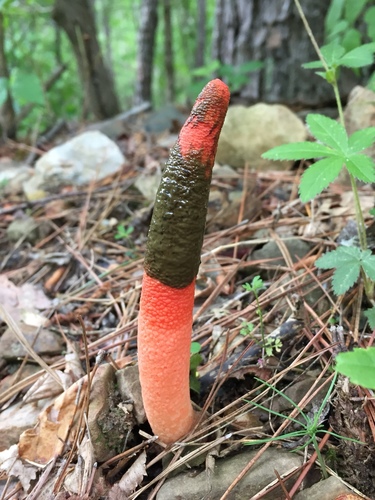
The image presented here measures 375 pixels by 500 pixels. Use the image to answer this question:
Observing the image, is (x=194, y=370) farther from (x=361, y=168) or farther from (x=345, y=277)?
(x=361, y=168)

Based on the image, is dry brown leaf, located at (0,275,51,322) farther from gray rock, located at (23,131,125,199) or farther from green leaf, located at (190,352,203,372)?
gray rock, located at (23,131,125,199)

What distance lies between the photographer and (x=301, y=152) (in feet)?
6.52

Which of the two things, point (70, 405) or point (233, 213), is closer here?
point (70, 405)

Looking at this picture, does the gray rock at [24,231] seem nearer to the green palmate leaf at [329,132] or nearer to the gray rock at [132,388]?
the gray rock at [132,388]

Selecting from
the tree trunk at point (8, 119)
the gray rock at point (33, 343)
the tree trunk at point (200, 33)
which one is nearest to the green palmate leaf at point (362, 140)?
the gray rock at point (33, 343)

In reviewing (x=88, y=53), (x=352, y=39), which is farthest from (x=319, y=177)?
(x=88, y=53)

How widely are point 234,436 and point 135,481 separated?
47 cm

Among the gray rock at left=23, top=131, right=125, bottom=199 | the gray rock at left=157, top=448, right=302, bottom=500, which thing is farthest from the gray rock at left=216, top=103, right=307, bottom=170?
the gray rock at left=157, top=448, right=302, bottom=500

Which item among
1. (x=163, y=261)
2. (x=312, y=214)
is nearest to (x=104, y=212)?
(x=312, y=214)

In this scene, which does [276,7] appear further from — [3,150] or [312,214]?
[3,150]

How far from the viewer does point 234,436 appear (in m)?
1.93

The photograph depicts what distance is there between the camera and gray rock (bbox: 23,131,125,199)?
14.9ft

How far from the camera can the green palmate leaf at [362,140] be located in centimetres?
193

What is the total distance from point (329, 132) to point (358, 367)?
1.25m
